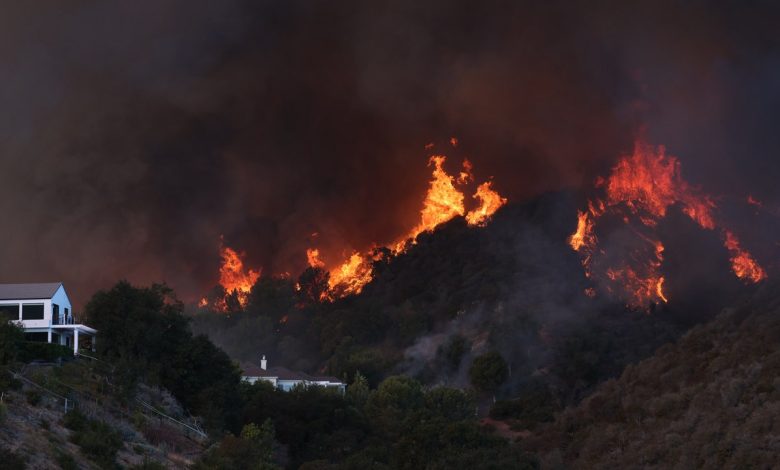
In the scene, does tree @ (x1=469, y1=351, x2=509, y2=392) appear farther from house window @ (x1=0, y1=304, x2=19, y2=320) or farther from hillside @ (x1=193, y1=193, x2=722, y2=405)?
house window @ (x1=0, y1=304, x2=19, y2=320)

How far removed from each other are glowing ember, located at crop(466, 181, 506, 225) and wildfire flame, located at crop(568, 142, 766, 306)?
13.2 metres

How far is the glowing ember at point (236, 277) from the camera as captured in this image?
150 meters

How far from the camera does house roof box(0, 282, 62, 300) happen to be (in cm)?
6838

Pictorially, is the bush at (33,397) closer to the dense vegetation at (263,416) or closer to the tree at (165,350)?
the dense vegetation at (263,416)

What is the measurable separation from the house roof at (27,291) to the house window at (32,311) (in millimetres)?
603

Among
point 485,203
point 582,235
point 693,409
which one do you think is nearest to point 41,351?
point 693,409

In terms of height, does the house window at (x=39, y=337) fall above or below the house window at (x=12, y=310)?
below

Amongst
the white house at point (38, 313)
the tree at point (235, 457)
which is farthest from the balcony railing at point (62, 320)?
the tree at point (235, 457)

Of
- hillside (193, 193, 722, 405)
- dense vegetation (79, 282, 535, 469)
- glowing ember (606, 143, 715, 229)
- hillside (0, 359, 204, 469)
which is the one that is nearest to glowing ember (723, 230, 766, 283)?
glowing ember (606, 143, 715, 229)

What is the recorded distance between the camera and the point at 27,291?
6956 cm

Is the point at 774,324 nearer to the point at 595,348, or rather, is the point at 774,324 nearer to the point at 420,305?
the point at 595,348

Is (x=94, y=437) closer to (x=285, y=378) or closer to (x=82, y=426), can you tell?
(x=82, y=426)

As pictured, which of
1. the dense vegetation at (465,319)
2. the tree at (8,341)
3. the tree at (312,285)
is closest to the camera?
the tree at (8,341)

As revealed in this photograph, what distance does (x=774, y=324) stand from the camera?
88.7m
